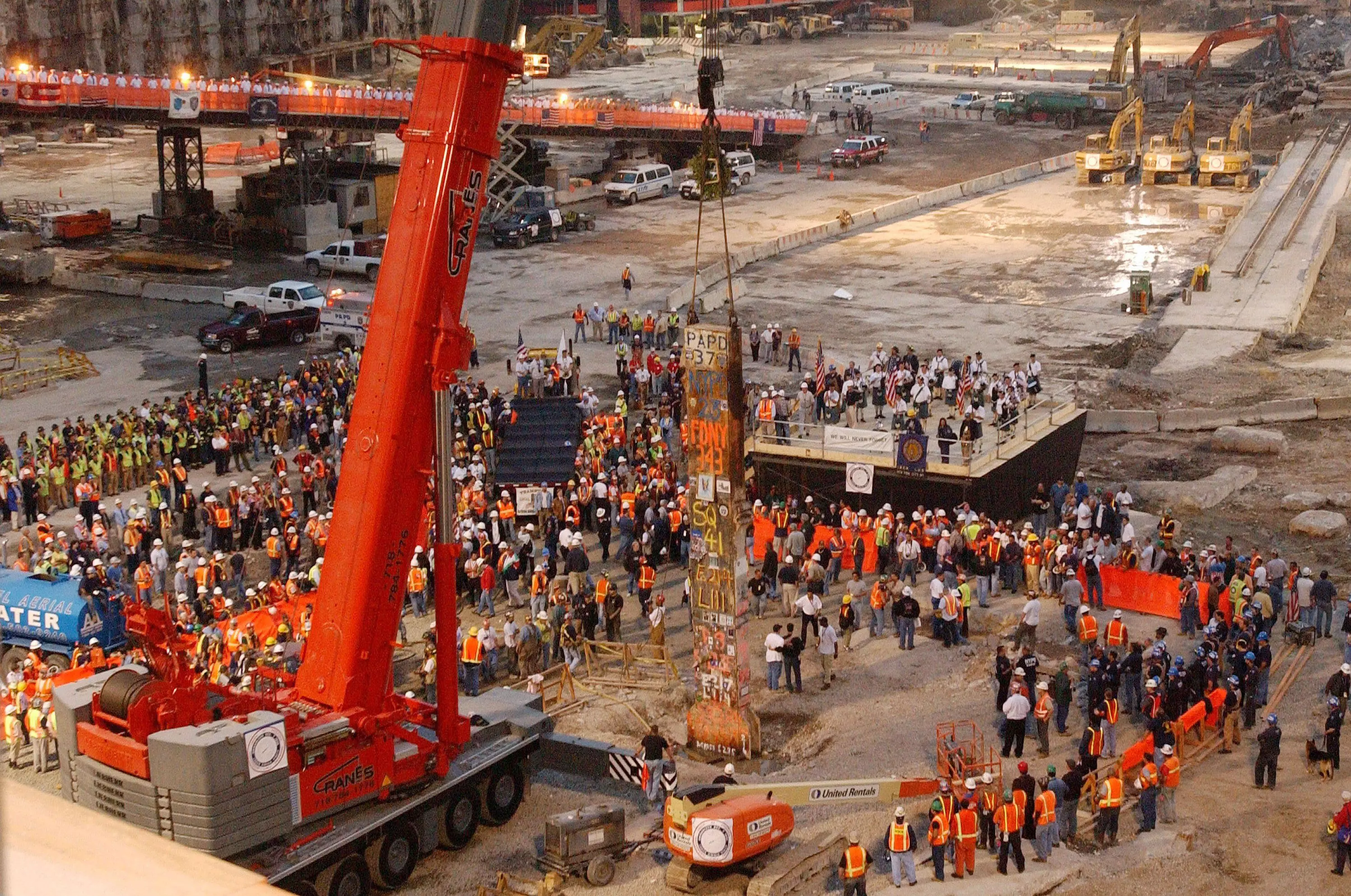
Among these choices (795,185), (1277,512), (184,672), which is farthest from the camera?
(795,185)

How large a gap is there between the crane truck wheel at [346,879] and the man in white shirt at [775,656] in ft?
29.1

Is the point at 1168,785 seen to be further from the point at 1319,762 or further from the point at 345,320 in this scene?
the point at 345,320

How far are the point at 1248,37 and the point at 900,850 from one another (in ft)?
318

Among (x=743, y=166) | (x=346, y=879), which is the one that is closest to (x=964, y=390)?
(x=346, y=879)

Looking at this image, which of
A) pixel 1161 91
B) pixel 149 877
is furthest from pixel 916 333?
pixel 1161 91

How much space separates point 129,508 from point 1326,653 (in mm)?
21980

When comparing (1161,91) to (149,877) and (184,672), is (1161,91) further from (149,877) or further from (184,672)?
(149,877)

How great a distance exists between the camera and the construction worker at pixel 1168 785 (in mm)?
20891

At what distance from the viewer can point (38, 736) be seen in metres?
23.5

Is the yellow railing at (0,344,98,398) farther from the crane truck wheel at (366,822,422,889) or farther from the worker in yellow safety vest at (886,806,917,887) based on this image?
the worker in yellow safety vest at (886,806,917,887)

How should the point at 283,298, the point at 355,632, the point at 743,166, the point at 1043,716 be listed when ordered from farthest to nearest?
the point at 743,166
the point at 283,298
the point at 1043,716
the point at 355,632

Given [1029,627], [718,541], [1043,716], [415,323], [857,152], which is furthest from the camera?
[857,152]

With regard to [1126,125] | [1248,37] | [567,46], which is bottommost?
[1126,125]

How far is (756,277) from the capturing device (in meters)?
58.2
